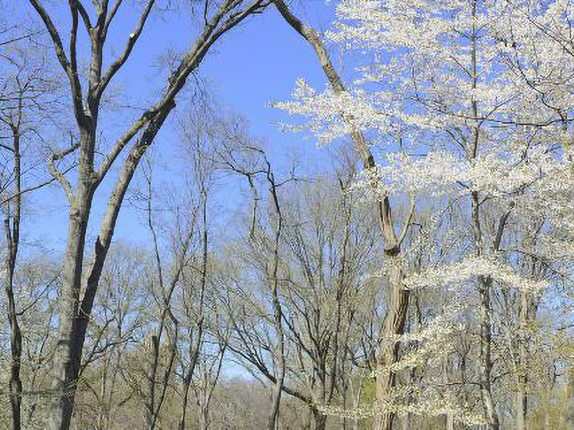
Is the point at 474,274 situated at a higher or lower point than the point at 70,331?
higher

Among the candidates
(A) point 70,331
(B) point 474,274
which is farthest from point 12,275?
(B) point 474,274

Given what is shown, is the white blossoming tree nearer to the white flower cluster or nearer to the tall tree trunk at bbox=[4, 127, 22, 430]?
the white flower cluster

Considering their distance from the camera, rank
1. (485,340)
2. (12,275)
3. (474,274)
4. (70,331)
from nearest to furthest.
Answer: (70,331), (474,274), (485,340), (12,275)

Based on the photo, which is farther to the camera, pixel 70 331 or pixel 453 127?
pixel 453 127

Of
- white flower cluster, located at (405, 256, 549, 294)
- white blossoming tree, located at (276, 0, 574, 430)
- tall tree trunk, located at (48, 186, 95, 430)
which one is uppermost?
white blossoming tree, located at (276, 0, 574, 430)

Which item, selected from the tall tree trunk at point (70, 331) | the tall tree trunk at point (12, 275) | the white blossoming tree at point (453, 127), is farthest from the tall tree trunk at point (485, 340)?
the tall tree trunk at point (12, 275)

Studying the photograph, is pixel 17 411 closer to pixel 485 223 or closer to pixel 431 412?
pixel 431 412

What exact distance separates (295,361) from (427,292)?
4877 millimetres

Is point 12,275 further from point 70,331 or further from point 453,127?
point 453,127

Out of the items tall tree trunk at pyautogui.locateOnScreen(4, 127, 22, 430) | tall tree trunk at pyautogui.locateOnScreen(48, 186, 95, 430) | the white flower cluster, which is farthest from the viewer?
tall tree trunk at pyautogui.locateOnScreen(4, 127, 22, 430)

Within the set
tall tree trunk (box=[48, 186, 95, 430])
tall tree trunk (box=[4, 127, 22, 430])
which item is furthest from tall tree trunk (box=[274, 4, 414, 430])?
tall tree trunk (box=[4, 127, 22, 430])

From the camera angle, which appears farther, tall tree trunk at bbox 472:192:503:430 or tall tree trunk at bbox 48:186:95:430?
tall tree trunk at bbox 472:192:503:430

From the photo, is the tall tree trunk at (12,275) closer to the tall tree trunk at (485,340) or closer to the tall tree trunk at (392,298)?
the tall tree trunk at (392,298)

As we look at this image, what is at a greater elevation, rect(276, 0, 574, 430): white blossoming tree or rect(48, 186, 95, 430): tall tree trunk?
rect(276, 0, 574, 430): white blossoming tree
